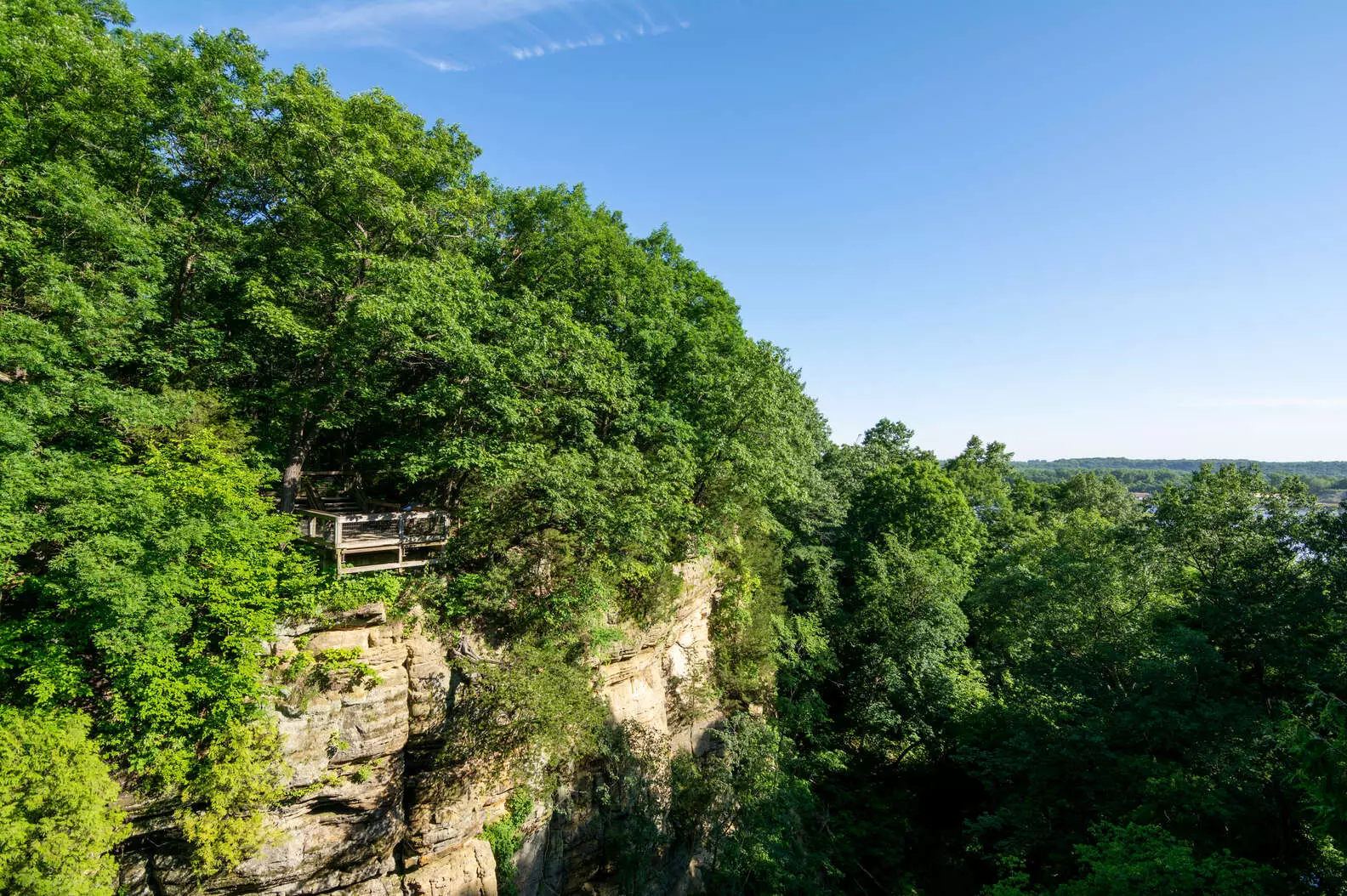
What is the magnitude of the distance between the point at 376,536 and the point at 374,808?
5.98m

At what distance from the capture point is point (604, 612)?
15.4 m

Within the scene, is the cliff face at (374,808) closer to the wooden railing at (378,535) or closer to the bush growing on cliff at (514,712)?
the bush growing on cliff at (514,712)

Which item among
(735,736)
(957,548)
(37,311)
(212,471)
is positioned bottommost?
(735,736)

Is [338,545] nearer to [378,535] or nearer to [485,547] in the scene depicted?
[378,535]

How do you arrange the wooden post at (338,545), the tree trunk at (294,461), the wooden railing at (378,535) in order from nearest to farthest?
the wooden post at (338,545) < the wooden railing at (378,535) < the tree trunk at (294,461)

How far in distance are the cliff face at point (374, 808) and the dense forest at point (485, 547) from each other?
57 centimetres

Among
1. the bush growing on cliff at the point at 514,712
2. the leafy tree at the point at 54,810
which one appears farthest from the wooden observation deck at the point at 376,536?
the leafy tree at the point at 54,810

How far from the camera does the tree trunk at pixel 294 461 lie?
13.3 meters

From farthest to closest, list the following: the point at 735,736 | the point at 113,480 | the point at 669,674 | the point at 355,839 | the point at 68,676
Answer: the point at 669,674 < the point at 735,736 < the point at 355,839 < the point at 113,480 < the point at 68,676

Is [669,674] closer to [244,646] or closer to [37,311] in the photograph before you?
[244,646]

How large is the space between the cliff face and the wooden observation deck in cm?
139

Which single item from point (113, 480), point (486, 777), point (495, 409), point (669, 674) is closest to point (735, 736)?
point (669, 674)

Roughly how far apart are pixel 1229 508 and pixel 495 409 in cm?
2138

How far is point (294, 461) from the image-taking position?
13602 millimetres
